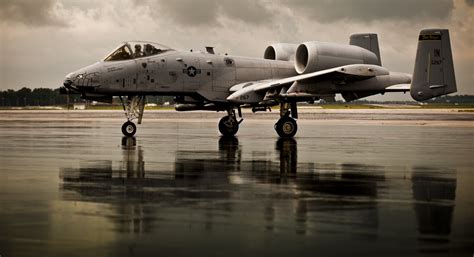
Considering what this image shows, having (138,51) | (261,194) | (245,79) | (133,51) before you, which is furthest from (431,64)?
(261,194)

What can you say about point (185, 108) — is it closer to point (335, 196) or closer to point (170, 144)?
point (170, 144)

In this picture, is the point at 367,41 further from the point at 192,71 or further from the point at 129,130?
the point at 129,130

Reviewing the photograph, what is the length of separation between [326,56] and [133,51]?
7428 mm

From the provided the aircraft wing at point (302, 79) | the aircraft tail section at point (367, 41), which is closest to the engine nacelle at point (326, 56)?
the aircraft tail section at point (367, 41)

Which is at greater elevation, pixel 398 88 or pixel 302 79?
pixel 302 79

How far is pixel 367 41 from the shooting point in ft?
102

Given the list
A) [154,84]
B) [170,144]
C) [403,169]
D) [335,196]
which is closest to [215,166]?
[403,169]

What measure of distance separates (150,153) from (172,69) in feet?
30.5

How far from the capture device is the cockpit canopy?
26625 mm

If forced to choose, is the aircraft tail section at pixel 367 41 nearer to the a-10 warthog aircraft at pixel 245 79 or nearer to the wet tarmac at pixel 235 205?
the a-10 warthog aircraft at pixel 245 79

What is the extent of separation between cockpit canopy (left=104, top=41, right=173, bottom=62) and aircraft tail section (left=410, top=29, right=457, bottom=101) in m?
9.73

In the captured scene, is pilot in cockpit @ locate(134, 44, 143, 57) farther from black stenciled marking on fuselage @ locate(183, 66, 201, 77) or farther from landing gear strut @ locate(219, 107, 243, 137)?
→ landing gear strut @ locate(219, 107, 243, 137)

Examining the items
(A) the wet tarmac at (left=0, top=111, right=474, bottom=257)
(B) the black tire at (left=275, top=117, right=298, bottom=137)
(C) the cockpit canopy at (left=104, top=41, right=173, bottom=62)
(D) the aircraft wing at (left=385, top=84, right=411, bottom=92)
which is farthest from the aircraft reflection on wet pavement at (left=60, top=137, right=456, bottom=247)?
(D) the aircraft wing at (left=385, top=84, right=411, bottom=92)

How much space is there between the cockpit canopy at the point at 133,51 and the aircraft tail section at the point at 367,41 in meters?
8.89
